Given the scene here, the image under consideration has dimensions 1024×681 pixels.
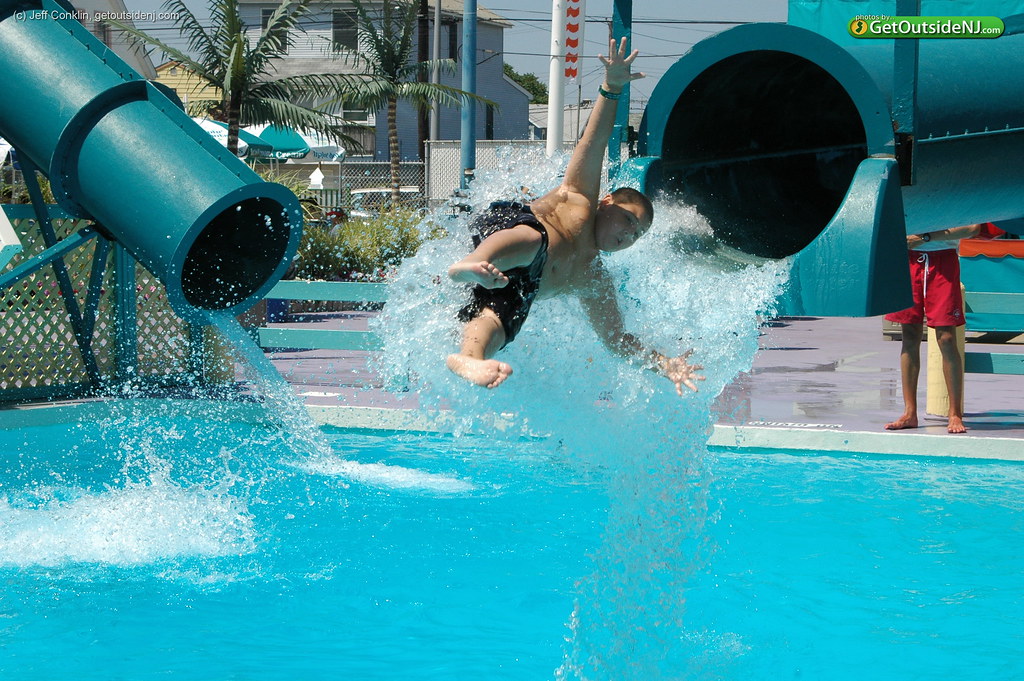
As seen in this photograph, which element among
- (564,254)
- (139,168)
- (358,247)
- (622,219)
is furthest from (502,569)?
(358,247)

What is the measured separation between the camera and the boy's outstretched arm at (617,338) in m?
4.47

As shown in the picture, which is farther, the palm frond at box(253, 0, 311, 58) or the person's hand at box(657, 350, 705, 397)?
the palm frond at box(253, 0, 311, 58)

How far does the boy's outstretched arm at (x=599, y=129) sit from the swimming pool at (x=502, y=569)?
1.42 meters

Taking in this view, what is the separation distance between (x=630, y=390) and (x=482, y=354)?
1565 mm

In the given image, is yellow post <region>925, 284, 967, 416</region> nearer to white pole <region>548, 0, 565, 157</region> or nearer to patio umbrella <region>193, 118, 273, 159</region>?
white pole <region>548, 0, 565, 157</region>

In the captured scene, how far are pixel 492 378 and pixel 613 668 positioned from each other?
1.22 meters

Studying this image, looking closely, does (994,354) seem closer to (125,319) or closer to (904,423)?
(904,423)

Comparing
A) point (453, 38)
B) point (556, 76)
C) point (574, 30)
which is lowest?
point (556, 76)

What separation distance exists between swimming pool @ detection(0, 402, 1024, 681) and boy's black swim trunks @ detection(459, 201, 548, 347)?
112 cm

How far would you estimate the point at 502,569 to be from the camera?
525 centimetres

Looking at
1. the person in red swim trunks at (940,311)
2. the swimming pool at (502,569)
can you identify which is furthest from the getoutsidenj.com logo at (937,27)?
the person in red swim trunks at (940,311)

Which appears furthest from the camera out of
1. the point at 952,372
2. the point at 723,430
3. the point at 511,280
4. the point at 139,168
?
the point at 723,430

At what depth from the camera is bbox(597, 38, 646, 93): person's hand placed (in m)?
3.84

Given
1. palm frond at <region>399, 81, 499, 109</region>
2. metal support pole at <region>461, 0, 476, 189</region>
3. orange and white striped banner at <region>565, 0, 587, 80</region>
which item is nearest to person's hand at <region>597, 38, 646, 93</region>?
orange and white striped banner at <region>565, 0, 587, 80</region>
